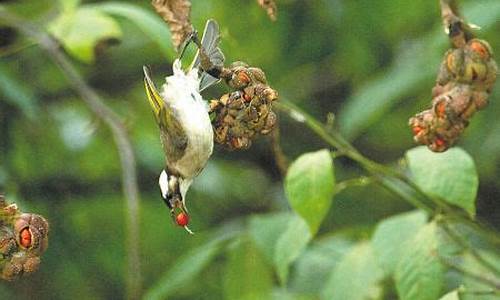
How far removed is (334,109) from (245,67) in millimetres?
2475

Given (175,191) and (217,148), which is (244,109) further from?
(217,148)

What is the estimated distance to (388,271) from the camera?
265cm

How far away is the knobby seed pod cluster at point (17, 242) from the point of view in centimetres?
181

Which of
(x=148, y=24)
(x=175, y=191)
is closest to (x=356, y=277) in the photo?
(x=148, y=24)

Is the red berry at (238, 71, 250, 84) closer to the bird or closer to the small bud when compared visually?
the bird

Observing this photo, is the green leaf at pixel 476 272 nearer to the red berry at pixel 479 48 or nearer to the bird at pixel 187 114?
the red berry at pixel 479 48

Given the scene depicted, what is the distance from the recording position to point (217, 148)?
360 cm

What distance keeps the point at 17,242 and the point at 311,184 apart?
822 millimetres

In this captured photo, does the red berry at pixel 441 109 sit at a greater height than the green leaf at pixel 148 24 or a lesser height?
greater

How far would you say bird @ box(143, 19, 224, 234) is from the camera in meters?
1.78

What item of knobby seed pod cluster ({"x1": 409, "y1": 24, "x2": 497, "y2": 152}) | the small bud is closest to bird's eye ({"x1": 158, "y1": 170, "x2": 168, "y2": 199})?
knobby seed pod cluster ({"x1": 409, "y1": 24, "x2": 497, "y2": 152})

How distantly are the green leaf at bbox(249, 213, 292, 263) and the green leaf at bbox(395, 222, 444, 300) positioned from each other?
0.61m

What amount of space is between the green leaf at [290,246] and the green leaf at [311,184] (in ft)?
0.62

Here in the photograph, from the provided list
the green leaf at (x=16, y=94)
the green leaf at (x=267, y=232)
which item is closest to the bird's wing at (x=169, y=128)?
the green leaf at (x=267, y=232)
